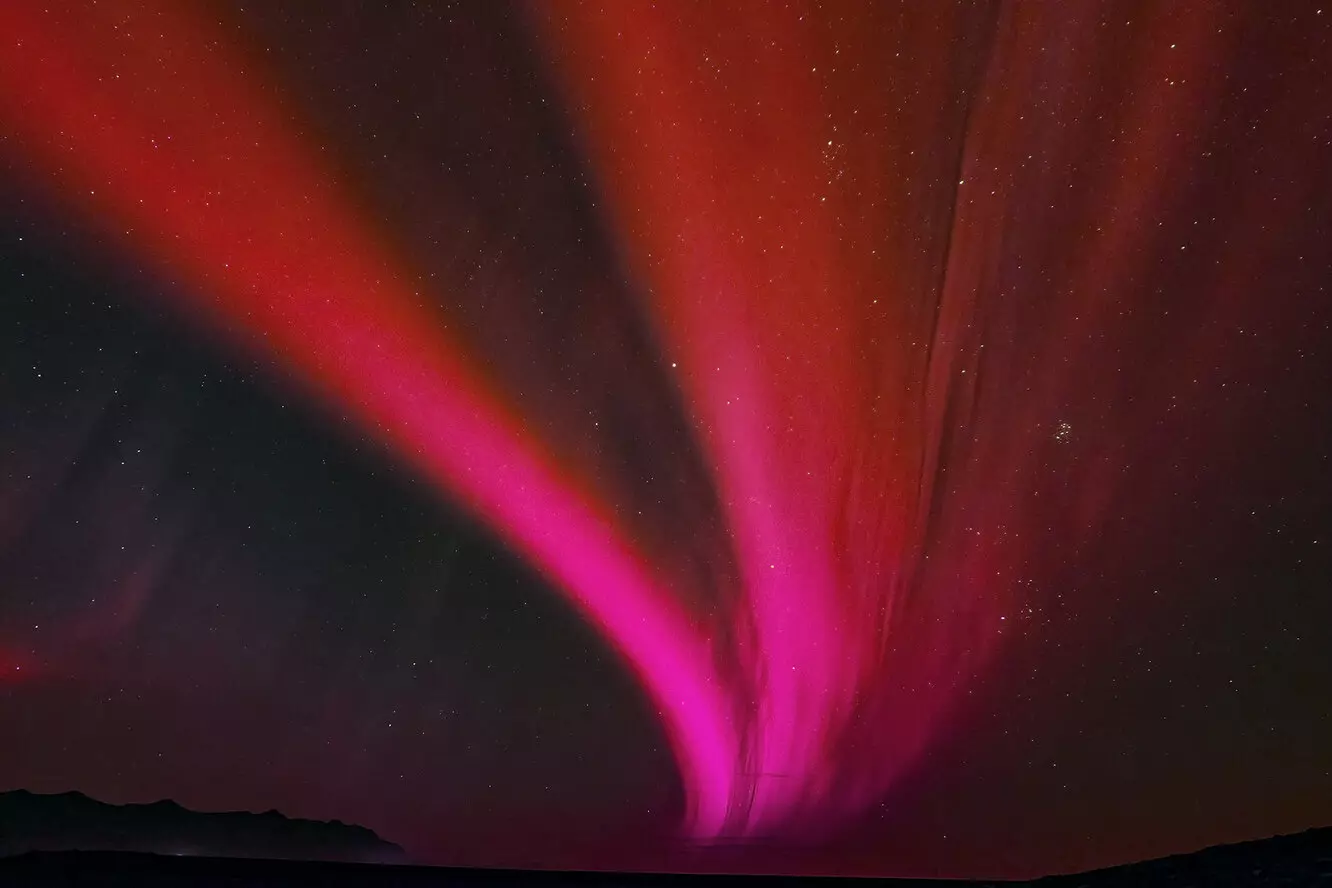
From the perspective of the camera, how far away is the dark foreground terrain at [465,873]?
3.50m

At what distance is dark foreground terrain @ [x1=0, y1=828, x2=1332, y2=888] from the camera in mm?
3500

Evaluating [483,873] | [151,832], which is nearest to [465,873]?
[483,873]

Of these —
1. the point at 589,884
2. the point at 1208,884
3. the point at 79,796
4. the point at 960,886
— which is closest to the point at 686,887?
the point at 589,884

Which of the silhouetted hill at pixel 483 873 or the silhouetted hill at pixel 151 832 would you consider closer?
the silhouetted hill at pixel 483 873

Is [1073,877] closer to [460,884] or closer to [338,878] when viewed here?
[460,884]

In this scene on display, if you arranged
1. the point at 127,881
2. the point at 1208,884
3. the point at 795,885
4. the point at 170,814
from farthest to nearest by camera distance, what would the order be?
1. the point at 170,814
2. the point at 795,885
3. the point at 127,881
4. the point at 1208,884

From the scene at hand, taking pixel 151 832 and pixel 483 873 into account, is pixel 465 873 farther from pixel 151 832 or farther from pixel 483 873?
pixel 151 832

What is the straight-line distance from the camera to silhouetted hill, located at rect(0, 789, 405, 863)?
17.7ft

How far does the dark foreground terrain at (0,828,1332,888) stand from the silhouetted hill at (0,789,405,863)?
1.09 ft

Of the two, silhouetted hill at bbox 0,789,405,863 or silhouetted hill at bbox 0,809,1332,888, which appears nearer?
silhouetted hill at bbox 0,809,1332,888

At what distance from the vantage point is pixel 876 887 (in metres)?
4.68

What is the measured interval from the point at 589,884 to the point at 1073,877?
9.26ft

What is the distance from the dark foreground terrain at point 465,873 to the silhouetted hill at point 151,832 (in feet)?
1.09

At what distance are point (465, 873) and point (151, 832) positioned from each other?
4.45 metres
